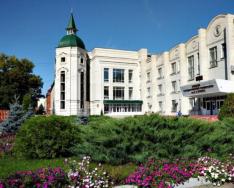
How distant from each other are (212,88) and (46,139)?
92.2 feet

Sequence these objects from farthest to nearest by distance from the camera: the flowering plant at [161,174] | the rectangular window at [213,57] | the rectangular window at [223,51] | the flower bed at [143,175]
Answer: the rectangular window at [213,57], the rectangular window at [223,51], the flowering plant at [161,174], the flower bed at [143,175]

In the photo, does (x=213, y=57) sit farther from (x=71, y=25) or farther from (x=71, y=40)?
(x=71, y=25)

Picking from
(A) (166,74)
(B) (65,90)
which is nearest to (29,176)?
(A) (166,74)

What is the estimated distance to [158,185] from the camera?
512cm

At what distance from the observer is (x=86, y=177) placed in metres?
5.11

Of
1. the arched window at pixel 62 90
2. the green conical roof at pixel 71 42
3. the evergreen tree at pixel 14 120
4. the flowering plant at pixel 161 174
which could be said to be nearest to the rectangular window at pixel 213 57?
the evergreen tree at pixel 14 120

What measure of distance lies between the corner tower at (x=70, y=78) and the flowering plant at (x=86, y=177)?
4543 cm

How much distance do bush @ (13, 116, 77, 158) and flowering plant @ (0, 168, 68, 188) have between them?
9.26 feet

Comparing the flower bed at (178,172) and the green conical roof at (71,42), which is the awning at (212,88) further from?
the green conical roof at (71,42)

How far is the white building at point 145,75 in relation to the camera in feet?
114

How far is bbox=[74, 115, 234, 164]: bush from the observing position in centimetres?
650

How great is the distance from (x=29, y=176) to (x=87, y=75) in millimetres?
→ 54387

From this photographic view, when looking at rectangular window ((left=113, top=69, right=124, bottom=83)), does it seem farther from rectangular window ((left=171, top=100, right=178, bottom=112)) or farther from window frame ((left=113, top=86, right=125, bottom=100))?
rectangular window ((left=171, top=100, right=178, bottom=112))

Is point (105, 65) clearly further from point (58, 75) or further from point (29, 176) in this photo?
point (29, 176)
